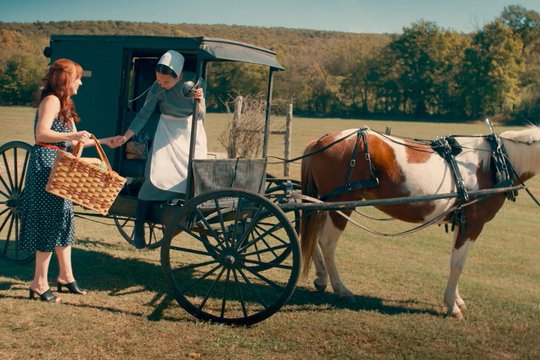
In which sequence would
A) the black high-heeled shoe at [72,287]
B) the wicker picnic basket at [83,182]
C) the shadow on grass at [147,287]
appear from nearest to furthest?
the wicker picnic basket at [83,182] < the black high-heeled shoe at [72,287] < the shadow on grass at [147,287]

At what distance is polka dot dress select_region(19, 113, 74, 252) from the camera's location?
4934mm

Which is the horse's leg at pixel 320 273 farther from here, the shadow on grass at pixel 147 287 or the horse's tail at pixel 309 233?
the horse's tail at pixel 309 233

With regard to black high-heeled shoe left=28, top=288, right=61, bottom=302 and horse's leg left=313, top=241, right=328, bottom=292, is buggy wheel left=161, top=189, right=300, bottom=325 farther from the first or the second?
black high-heeled shoe left=28, top=288, right=61, bottom=302

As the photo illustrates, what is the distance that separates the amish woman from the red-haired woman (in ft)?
1.90

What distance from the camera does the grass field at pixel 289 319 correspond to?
431 centimetres

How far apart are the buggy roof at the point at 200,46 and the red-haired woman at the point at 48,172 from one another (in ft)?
2.77

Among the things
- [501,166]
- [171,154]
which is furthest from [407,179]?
[171,154]

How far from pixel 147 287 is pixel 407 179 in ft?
9.28

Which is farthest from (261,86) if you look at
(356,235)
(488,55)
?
(488,55)

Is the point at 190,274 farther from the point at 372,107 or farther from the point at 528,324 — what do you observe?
the point at 372,107

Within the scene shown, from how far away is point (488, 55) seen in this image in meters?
74.4

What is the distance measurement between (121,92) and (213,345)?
280cm

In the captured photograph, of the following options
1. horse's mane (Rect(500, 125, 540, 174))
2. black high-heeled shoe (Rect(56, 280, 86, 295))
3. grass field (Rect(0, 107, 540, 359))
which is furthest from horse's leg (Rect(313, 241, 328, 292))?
black high-heeled shoe (Rect(56, 280, 86, 295))

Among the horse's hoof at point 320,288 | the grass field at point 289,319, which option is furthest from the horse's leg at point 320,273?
the grass field at point 289,319
